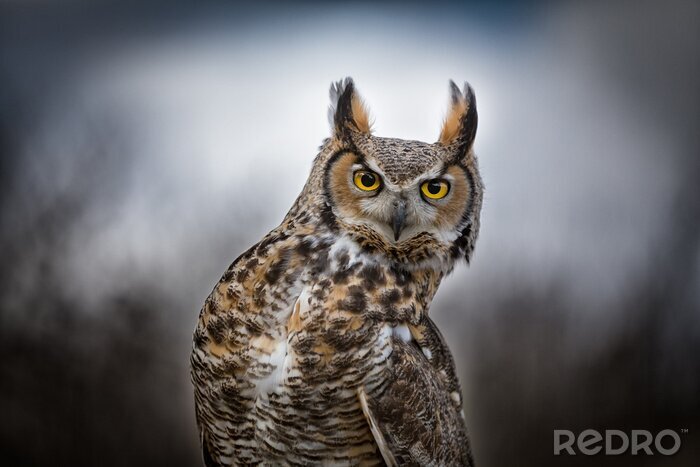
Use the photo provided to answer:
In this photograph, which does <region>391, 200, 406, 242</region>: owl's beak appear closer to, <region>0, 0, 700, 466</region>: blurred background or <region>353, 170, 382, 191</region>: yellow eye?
<region>353, 170, 382, 191</region>: yellow eye

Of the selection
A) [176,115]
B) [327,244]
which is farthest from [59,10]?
[327,244]

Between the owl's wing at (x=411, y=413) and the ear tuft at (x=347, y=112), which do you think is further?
the ear tuft at (x=347, y=112)

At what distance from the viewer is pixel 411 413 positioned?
1.14 metres

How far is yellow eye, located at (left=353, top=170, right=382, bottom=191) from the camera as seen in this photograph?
45.5 inches

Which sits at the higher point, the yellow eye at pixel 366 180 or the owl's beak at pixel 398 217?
the yellow eye at pixel 366 180

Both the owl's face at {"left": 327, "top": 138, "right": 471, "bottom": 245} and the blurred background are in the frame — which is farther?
the blurred background

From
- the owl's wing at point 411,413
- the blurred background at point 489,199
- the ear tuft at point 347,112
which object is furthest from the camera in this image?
the blurred background at point 489,199

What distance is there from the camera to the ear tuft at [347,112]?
1230 mm

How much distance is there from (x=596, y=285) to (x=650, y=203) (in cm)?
25

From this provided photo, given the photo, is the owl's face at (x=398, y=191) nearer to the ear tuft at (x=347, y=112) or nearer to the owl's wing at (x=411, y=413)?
the ear tuft at (x=347, y=112)
